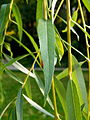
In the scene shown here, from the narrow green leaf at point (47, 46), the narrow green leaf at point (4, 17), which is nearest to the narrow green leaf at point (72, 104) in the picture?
the narrow green leaf at point (47, 46)

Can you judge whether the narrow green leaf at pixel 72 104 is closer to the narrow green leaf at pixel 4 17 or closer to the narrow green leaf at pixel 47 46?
the narrow green leaf at pixel 47 46

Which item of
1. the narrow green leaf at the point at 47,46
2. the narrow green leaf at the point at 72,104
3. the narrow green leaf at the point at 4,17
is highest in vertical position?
the narrow green leaf at the point at 4,17

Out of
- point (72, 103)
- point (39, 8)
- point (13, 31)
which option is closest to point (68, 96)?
point (72, 103)

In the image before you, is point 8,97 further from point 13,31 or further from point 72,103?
point 72,103

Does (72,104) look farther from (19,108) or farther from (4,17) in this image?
(4,17)

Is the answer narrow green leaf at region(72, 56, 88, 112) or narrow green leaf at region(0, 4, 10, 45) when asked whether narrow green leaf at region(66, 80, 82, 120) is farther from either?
narrow green leaf at region(0, 4, 10, 45)

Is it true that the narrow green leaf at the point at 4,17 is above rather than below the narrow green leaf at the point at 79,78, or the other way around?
above
